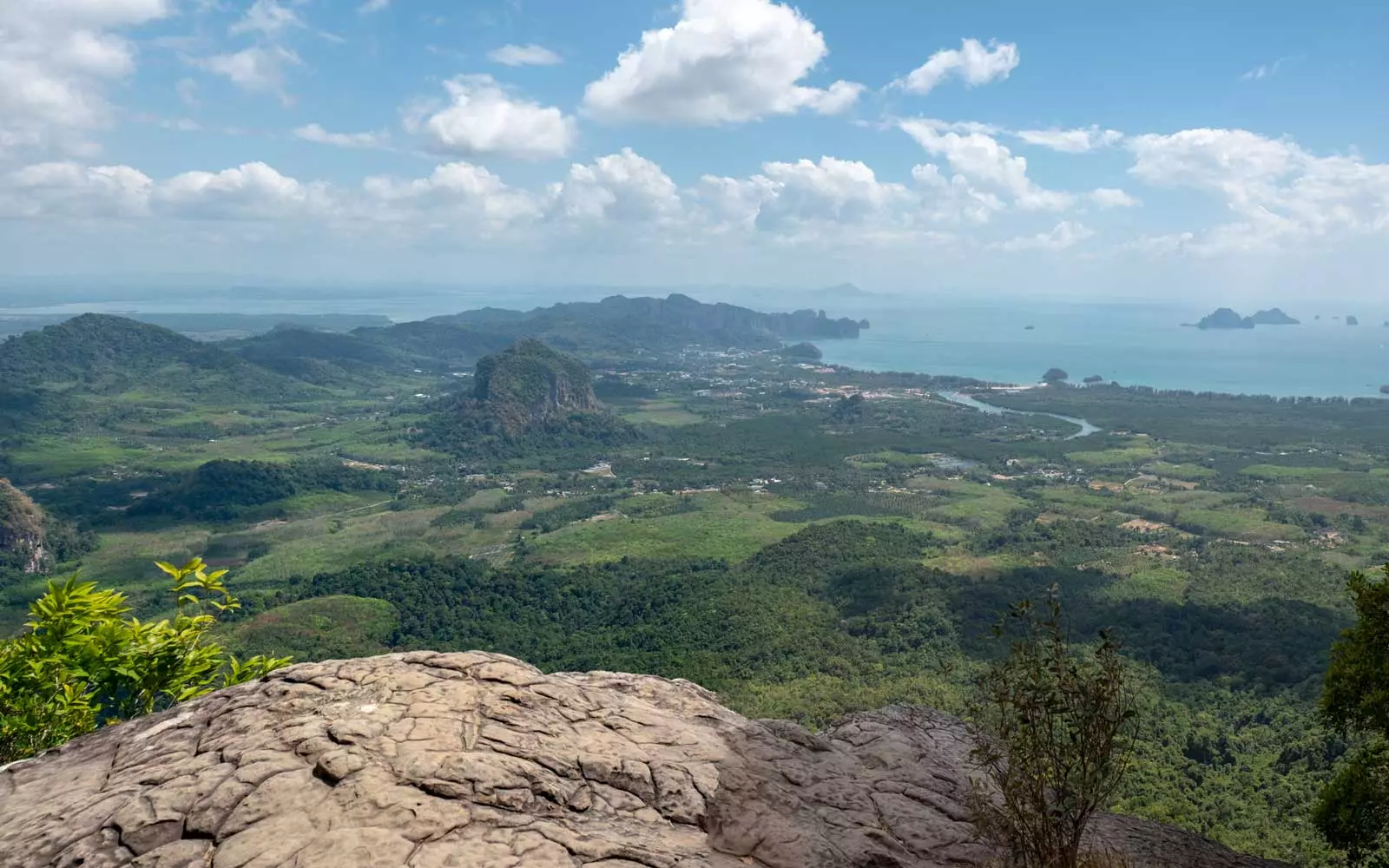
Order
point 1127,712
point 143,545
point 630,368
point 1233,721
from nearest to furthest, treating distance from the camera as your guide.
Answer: point 1127,712 < point 1233,721 < point 143,545 < point 630,368

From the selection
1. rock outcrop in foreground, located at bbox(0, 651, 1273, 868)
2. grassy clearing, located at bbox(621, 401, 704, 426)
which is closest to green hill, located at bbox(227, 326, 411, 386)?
grassy clearing, located at bbox(621, 401, 704, 426)

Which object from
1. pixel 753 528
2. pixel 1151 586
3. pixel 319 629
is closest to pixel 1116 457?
pixel 1151 586

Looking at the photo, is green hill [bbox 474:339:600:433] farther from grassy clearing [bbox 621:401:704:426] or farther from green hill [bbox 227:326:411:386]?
green hill [bbox 227:326:411:386]

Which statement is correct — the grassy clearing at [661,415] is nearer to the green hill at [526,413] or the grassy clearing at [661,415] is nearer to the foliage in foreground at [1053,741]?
the green hill at [526,413]

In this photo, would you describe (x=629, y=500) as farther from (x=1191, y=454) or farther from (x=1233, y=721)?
(x=1191, y=454)

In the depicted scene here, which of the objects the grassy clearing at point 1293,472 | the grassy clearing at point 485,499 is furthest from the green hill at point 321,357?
the grassy clearing at point 1293,472

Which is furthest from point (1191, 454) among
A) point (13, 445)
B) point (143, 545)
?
point (13, 445)
